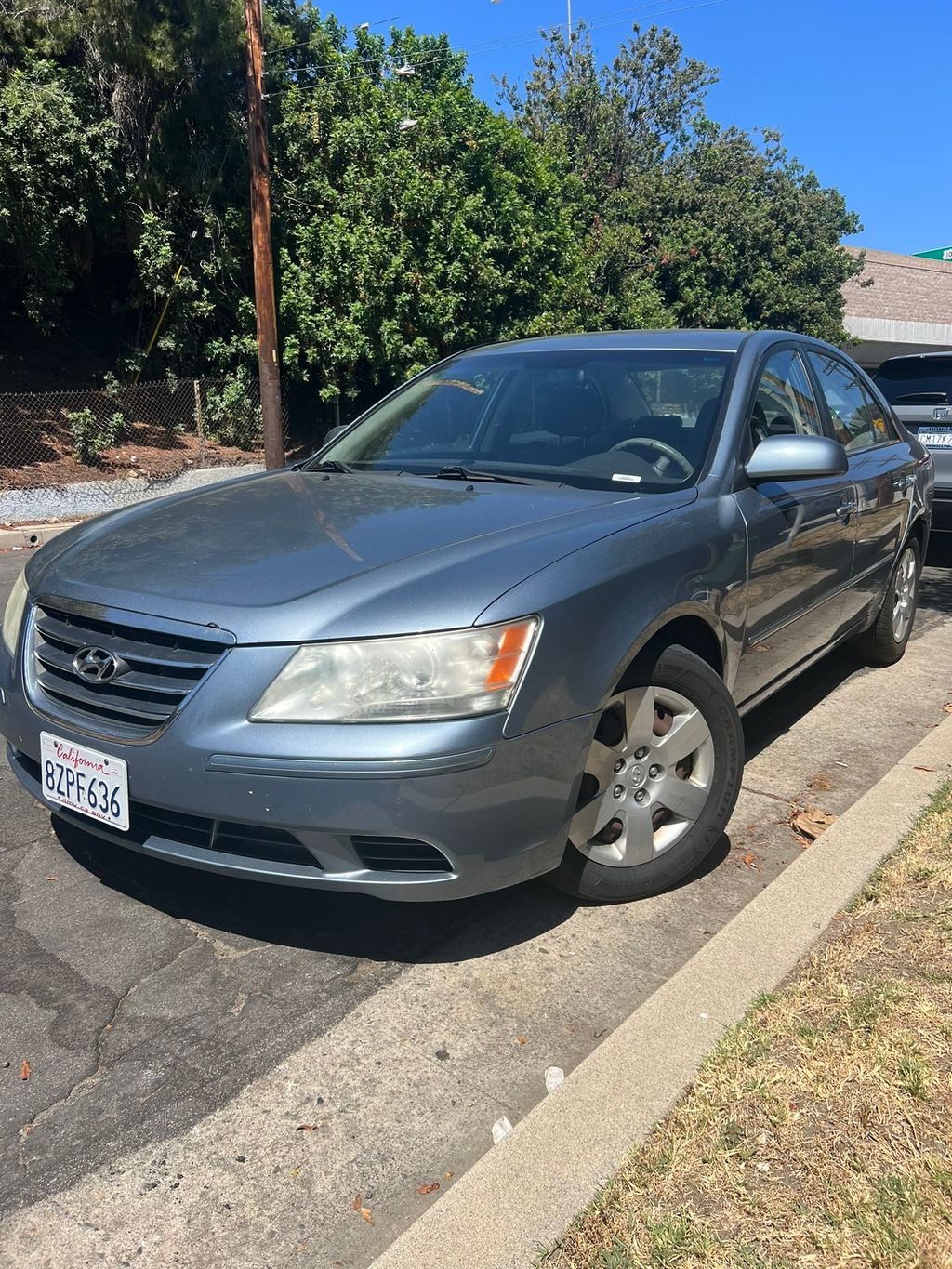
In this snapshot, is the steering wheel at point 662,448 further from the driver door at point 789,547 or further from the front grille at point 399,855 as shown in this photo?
the front grille at point 399,855

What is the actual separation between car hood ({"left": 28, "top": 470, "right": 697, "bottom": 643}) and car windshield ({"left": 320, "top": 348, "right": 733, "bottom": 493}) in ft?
0.68

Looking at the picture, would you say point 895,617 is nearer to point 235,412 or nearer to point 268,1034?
point 268,1034

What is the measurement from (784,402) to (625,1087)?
2.81 meters

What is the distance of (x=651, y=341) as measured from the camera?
4.10 metres

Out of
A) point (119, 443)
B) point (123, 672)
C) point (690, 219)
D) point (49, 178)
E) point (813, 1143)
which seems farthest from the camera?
point (690, 219)

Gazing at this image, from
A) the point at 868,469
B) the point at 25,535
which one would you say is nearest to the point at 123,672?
the point at 868,469

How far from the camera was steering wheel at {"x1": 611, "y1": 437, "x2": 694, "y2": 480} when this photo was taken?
3438 millimetres

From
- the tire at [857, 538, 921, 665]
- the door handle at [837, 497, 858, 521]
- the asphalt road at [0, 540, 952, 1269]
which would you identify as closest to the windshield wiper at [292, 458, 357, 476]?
the asphalt road at [0, 540, 952, 1269]

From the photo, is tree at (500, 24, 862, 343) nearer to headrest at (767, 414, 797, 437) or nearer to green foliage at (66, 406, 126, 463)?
green foliage at (66, 406, 126, 463)

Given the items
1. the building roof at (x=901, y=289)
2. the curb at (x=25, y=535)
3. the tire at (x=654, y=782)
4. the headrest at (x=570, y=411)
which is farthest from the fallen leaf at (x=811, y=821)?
the building roof at (x=901, y=289)

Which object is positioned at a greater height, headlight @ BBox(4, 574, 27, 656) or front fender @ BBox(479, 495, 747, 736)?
front fender @ BBox(479, 495, 747, 736)

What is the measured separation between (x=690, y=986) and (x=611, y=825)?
0.55m

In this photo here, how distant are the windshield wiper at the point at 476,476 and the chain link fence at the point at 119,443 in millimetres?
12854

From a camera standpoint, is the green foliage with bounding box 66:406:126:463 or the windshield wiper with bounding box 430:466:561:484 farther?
the green foliage with bounding box 66:406:126:463
